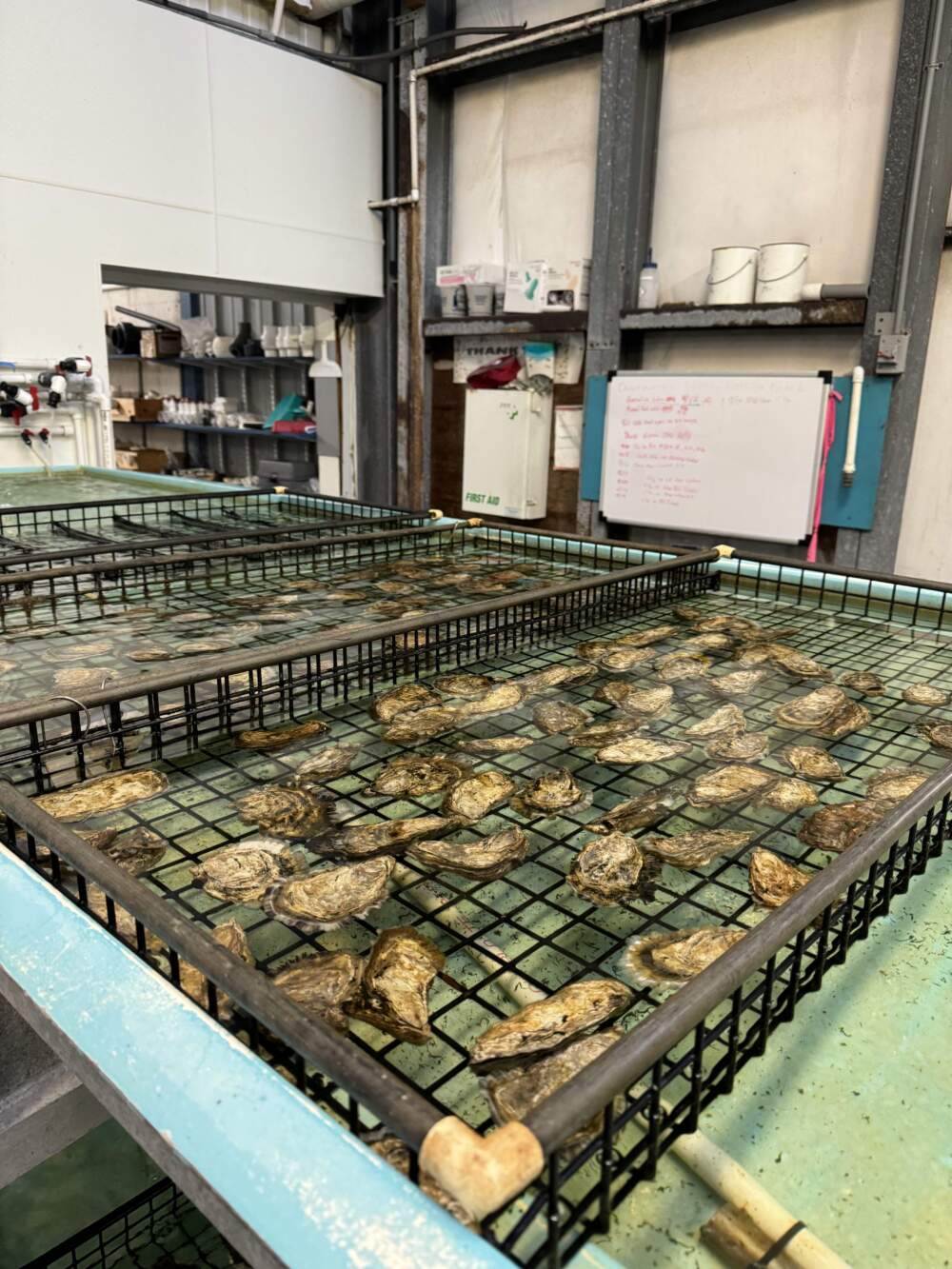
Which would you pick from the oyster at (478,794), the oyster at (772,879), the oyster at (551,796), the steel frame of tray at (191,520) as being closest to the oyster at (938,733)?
the oyster at (772,879)

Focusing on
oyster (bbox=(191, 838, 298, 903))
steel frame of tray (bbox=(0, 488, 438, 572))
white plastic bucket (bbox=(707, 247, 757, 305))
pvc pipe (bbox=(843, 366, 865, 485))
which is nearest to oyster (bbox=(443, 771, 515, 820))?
oyster (bbox=(191, 838, 298, 903))

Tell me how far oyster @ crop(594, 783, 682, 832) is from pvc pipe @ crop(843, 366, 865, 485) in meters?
3.56

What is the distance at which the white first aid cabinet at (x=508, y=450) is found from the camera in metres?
5.61

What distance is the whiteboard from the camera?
4418 millimetres

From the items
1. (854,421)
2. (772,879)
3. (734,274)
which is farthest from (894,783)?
(734,274)

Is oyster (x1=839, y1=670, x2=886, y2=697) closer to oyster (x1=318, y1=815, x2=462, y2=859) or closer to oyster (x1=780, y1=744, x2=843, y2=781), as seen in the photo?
oyster (x1=780, y1=744, x2=843, y2=781)

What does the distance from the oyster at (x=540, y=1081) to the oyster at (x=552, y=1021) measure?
0.01 metres

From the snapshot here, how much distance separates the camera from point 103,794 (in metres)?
1.21

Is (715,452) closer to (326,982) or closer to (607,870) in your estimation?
(607,870)

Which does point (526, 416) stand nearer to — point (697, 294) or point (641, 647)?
point (697, 294)

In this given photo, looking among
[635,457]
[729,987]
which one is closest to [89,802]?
[729,987]

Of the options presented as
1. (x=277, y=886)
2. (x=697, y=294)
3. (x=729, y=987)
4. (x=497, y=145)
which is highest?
(x=497, y=145)

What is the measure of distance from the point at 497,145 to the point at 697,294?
80.4 inches

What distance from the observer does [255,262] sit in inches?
218
